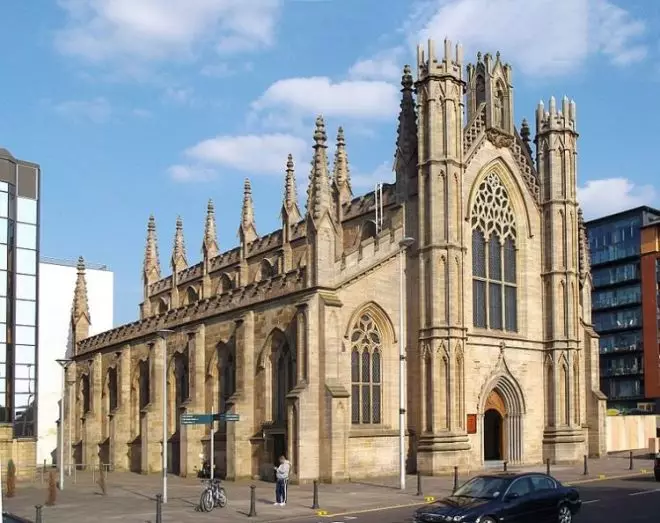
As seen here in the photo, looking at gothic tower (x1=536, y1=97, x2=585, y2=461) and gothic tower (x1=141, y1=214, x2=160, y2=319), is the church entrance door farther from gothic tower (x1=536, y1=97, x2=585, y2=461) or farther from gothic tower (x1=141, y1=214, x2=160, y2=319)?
gothic tower (x1=141, y1=214, x2=160, y2=319)

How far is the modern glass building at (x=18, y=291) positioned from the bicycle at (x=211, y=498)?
18218mm

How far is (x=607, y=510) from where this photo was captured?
76.9ft

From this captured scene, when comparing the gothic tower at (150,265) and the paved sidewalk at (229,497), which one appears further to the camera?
the gothic tower at (150,265)

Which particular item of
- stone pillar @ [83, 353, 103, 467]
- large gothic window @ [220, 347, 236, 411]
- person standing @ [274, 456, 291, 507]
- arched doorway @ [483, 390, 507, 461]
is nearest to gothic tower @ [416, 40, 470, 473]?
arched doorway @ [483, 390, 507, 461]

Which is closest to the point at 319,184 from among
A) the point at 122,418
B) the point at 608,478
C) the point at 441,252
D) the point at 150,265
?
the point at 441,252

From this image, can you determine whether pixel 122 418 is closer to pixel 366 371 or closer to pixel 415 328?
pixel 366 371

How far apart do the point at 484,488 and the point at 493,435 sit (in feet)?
75.3

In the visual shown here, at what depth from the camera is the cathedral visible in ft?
115

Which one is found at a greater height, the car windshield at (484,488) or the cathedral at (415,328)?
the cathedral at (415,328)

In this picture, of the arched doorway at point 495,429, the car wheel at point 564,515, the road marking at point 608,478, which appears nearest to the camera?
the car wheel at point 564,515

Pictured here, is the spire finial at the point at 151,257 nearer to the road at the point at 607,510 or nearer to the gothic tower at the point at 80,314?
the gothic tower at the point at 80,314

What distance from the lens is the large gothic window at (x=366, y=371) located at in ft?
120

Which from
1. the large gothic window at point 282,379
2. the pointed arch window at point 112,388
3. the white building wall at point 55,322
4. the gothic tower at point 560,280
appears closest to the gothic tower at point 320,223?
the large gothic window at point 282,379

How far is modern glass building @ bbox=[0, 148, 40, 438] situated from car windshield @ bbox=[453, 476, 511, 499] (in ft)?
89.1
